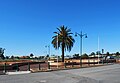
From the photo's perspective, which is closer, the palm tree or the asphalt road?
the asphalt road

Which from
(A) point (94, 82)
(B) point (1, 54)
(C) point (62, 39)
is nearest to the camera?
(A) point (94, 82)

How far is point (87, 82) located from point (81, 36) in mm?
38070

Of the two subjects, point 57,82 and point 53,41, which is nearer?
point 57,82

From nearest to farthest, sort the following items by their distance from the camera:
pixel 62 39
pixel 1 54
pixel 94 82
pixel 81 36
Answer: pixel 94 82
pixel 81 36
pixel 62 39
pixel 1 54

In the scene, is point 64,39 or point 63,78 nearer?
point 63,78

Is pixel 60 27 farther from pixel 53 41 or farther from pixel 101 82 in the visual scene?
pixel 101 82

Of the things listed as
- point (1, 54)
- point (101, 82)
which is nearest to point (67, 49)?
point (101, 82)

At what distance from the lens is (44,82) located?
Result: 18031 millimetres

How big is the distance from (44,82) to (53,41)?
166 ft

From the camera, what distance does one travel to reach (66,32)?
2635 inches

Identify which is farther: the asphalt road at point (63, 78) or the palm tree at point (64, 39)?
the palm tree at point (64, 39)

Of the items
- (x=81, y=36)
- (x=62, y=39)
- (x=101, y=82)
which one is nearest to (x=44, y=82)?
(x=101, y=82)

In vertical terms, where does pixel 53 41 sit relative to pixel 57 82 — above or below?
above

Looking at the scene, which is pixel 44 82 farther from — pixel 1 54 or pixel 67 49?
pixel 1 54
